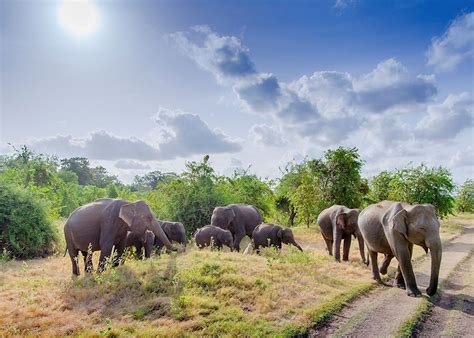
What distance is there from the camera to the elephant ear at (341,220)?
17984 millimetres

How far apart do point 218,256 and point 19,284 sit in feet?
21.5

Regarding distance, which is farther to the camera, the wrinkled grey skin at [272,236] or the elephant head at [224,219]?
the elephant head at [224,219]

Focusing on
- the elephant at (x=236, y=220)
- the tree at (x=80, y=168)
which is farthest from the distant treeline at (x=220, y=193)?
the tree at (x=80, y=168)

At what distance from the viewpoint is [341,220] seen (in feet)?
59.2

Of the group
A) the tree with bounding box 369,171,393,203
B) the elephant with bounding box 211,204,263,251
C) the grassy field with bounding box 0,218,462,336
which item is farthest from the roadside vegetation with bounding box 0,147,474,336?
the tree with bounding box 369,171,393,203

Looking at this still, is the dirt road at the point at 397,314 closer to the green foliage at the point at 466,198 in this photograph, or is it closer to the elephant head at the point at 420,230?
the elephant head at the point at 420,230

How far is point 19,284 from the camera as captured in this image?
1316 cm

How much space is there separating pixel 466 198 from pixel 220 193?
61.8 meters

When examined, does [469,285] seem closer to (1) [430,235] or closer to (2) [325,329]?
(1) [430,235]

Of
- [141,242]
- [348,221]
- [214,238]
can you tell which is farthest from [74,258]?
[348,221]

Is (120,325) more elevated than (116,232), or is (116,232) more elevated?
(116,232)

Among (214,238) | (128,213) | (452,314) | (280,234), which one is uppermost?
(128,213)

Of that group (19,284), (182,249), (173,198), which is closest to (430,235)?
(182,249)

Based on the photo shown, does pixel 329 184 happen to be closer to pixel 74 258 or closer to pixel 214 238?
pixel 214 238
